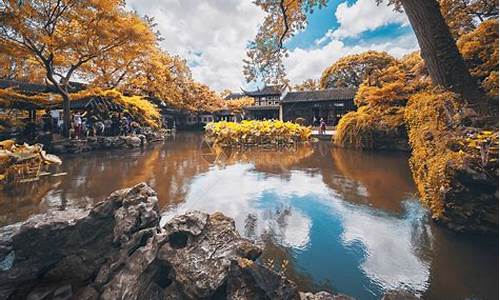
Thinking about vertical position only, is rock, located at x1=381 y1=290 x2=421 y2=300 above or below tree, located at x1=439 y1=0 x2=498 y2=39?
below

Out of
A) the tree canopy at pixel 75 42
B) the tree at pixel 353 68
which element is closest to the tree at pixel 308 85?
the tree at pixel 353 68

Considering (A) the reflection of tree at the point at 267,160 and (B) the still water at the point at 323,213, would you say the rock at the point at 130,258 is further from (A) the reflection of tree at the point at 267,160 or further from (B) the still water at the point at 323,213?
(A) the reflection of tree at the point at 267,160

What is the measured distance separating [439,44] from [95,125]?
15.6 metres

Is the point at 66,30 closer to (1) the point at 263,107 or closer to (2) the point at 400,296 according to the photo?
(2) the point at 400,296

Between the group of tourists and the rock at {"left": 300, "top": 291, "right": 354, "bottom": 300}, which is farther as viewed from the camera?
the group of tourists

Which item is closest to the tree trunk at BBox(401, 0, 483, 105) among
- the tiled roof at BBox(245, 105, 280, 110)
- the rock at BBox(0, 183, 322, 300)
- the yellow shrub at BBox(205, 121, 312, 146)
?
the rock at BBox(0, 183, 322, 300)

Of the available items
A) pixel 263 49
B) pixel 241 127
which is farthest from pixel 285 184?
pixel 241 127

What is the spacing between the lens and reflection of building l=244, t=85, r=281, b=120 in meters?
31.9

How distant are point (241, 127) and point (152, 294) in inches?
477

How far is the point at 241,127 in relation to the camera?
14367mm

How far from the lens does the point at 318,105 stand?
27.5 metres

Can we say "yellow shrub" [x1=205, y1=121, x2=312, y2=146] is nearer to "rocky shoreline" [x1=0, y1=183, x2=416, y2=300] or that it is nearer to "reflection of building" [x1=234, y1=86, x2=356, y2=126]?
"rocky shoreline" [x1=0, y1=183, x2=416, y2=300]

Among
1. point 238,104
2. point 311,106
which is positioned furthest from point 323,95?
point 238,104

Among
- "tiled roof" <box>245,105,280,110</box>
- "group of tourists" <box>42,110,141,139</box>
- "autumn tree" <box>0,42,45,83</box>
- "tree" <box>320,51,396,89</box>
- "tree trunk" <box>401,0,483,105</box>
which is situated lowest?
"group of tourists" <box>42,110,141,139</box>
